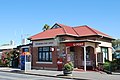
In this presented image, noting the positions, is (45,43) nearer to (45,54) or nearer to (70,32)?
(45,54)

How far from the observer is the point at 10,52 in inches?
1515

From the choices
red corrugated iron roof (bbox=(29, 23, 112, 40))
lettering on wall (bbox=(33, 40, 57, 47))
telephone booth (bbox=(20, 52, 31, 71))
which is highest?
red corrugated iron roof (bbox=(29, 23, 112, 40))

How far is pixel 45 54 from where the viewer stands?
32.8 m

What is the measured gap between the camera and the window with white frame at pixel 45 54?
32344 mm

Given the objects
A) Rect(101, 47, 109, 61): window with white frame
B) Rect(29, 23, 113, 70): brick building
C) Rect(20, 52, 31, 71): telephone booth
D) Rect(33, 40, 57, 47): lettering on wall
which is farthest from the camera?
Rect(101, 47, 109, 61): window with white frame

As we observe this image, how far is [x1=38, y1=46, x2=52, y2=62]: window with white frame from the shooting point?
106 feet

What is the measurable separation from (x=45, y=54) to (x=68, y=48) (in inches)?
138

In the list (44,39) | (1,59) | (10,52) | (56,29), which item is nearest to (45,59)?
(44,39)

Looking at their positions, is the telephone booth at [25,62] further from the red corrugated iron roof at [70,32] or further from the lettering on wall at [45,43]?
the red corrugated iron roof at [70,32]

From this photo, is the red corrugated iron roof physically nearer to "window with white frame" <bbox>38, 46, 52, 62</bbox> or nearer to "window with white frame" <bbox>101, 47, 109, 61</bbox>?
"window with white frame" <bbox>38, 46, 52, 62</bbox>

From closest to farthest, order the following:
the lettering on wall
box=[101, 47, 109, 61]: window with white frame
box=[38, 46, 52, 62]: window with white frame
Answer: the lettering on wall
box=[38, 46, 52, 62]: window with white frame
box=[101, 47, 109, 61]: window with white frame

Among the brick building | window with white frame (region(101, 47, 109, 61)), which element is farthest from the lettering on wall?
window with white frame (region(101, 47, 109, 61))

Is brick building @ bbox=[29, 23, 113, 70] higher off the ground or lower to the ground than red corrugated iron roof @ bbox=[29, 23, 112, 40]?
lower

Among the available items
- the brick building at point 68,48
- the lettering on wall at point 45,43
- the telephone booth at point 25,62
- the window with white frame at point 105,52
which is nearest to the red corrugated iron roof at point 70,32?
the brick building at point 68,48
